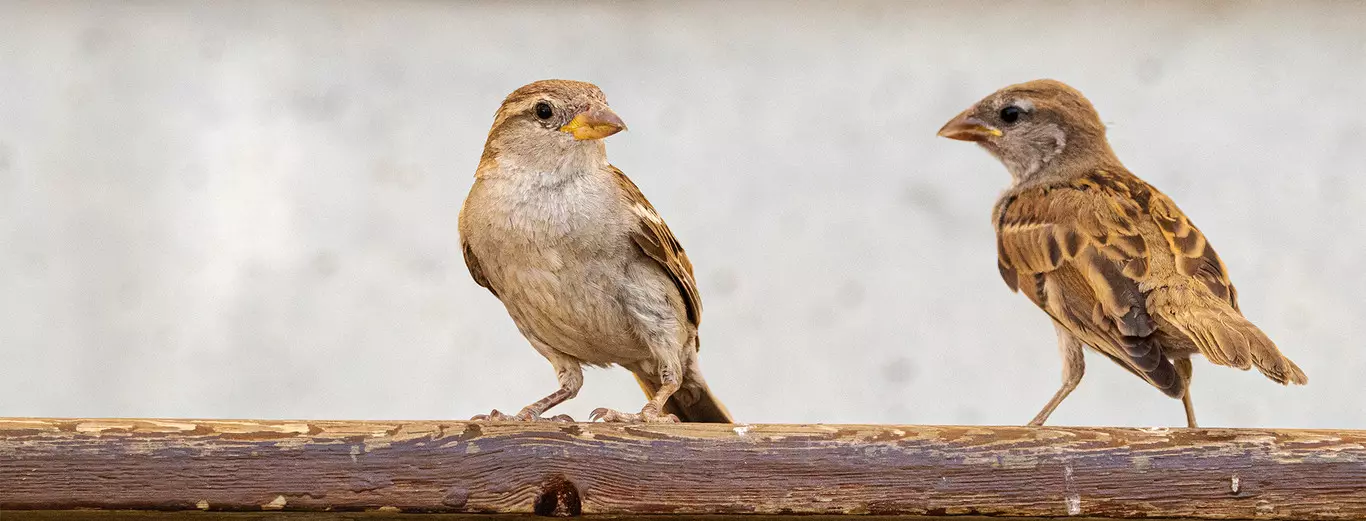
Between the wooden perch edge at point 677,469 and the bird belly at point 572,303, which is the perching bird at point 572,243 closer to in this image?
the bird belly at point 572,303

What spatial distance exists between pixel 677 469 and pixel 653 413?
1.04ft

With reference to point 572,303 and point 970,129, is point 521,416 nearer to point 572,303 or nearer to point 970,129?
point 572,303

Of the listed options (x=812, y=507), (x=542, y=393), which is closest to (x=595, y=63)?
(x=542, y=393)

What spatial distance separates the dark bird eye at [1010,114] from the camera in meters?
2.26

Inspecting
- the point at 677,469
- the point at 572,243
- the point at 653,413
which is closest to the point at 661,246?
the point at 572,243

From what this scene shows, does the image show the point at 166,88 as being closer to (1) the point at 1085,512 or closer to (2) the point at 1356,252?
(1) the point at 1085,512

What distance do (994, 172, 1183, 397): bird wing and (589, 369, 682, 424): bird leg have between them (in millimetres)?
567

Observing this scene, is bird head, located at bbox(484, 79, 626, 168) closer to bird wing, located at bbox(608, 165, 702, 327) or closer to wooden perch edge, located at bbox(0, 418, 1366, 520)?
bird wing, located at bbox(608, 165, 702, 327)

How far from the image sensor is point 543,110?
6.39 ft

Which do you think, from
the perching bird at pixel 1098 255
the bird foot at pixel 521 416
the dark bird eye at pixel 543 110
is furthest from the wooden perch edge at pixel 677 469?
the dark bird eye at pixel 543 110

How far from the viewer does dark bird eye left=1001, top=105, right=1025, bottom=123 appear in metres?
2.26

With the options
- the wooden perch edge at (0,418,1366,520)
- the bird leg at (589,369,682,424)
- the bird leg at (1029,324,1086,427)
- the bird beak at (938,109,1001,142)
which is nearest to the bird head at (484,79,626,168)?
the bird leg at (589,369,682,424)

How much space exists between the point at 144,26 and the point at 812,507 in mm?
2094

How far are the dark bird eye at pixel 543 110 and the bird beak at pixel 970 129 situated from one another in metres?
0.69
